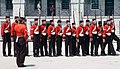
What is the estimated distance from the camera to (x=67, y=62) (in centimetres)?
1967

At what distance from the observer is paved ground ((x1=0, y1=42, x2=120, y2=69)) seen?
60.0ft

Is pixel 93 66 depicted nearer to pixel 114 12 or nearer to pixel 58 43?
pixel 58 43

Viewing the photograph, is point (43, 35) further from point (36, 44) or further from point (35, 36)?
point (36, 44)

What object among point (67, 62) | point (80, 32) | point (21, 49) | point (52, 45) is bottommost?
point (67, 62)

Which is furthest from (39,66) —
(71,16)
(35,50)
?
(71,16)

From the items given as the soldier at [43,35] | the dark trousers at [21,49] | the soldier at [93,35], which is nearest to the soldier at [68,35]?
the soldier at [43,35]

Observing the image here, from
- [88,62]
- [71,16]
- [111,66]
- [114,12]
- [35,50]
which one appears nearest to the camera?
[111,66]

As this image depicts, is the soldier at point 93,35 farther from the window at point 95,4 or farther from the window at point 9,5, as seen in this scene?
the window at point 9,5

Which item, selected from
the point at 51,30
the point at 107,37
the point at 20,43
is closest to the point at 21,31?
the point at 20,43

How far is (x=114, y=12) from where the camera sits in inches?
1646

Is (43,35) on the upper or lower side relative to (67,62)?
upper

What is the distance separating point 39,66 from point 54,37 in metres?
3.93

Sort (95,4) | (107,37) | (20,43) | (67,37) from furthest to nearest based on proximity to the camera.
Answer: (95,4)
(107,37)
(67,37)
(20,43)

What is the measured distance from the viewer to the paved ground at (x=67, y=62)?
60.0 feet
